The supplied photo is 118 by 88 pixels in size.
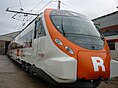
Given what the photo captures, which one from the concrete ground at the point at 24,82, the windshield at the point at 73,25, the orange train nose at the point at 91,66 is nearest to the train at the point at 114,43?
the concrete ground at the point at 24,82

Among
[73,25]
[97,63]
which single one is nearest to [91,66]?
[97,63]

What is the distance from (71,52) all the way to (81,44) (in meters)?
0.48

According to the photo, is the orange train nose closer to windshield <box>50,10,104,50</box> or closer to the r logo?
the r logo

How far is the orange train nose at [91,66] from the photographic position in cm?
483

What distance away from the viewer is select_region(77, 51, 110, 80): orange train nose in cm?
483

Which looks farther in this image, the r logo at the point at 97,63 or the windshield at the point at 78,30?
the windshield at the point at 78,30

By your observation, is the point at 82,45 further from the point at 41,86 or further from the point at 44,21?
the point at 41,86

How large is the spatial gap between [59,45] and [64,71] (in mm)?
846

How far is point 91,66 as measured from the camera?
4.84 meters

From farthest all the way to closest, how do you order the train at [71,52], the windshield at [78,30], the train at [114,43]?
the train at [114,43] < the windshield at [78,30] < the train at [71,52]

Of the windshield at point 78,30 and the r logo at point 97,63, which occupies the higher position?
the windshield at point 78,30

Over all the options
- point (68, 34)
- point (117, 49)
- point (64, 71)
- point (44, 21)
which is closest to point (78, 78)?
point (64, 71)

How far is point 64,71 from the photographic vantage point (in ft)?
15.4

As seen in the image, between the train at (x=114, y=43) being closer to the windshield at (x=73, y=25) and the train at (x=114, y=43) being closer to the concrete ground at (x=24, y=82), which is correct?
the concrete ground at (x=24, y=82)
